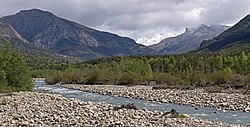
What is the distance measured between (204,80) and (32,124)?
72.9m

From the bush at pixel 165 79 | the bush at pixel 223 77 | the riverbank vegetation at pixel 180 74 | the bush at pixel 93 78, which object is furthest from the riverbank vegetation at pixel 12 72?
the bush at pixel 93 78

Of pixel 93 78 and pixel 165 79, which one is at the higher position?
pixel 93 78

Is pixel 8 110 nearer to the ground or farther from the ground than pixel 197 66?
nearer to the ground

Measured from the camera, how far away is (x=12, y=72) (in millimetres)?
57656

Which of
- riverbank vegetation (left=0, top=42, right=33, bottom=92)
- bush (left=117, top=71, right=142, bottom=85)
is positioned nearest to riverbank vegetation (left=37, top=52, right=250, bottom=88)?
bush (left=117, top=71, right=142, bottom=85)

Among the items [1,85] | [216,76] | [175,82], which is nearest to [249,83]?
[216,76]

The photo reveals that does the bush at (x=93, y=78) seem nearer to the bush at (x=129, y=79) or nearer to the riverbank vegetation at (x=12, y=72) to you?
the bush at (x=129, y=79)

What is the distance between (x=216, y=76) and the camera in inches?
3553

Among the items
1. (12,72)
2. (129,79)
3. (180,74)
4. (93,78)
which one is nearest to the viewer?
(12,72)

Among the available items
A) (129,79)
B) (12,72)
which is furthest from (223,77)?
(12,72)

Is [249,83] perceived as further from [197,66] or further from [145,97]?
[197,66]

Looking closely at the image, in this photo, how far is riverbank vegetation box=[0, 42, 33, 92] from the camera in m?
54.1

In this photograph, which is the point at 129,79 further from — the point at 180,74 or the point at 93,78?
the point at 93,78

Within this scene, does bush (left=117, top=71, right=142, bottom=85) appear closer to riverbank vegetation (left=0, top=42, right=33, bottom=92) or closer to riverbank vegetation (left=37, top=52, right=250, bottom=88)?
riverbank vegetation (left=37, top=52, right=250, bottom=88)
